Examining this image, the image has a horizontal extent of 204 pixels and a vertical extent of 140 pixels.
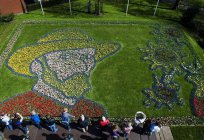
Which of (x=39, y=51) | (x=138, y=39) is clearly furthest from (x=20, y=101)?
(x=138, y=39)

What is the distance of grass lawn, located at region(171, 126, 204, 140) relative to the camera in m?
20.6

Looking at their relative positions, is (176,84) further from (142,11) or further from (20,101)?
(142,11)

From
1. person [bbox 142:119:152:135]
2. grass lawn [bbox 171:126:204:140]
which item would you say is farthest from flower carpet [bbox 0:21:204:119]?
person [bbox 142:119:152:135]

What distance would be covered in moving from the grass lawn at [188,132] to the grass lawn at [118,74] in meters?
1.63

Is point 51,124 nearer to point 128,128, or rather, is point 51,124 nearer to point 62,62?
point 128,128

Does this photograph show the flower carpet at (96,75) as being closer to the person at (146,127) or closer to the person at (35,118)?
the person at (35,118)

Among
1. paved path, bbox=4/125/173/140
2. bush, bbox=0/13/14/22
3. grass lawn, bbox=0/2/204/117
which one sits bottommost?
paved path, bbox=4/125/173/140

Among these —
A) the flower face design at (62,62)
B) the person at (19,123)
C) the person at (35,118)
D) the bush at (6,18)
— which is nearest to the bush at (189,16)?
the flower face design at (62,62)

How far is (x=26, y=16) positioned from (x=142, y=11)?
19.8 meters

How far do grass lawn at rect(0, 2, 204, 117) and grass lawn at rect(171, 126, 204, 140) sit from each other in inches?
64.3

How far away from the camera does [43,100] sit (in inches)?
929

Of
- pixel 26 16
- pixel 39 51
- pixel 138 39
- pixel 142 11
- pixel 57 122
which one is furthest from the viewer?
pixel 142 11

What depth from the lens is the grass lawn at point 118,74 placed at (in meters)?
23.3

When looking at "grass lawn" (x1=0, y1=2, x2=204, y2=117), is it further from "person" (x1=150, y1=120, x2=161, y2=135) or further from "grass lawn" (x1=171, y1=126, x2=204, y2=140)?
"person" (x1=150, y1=120, x2=161, y2=135)
